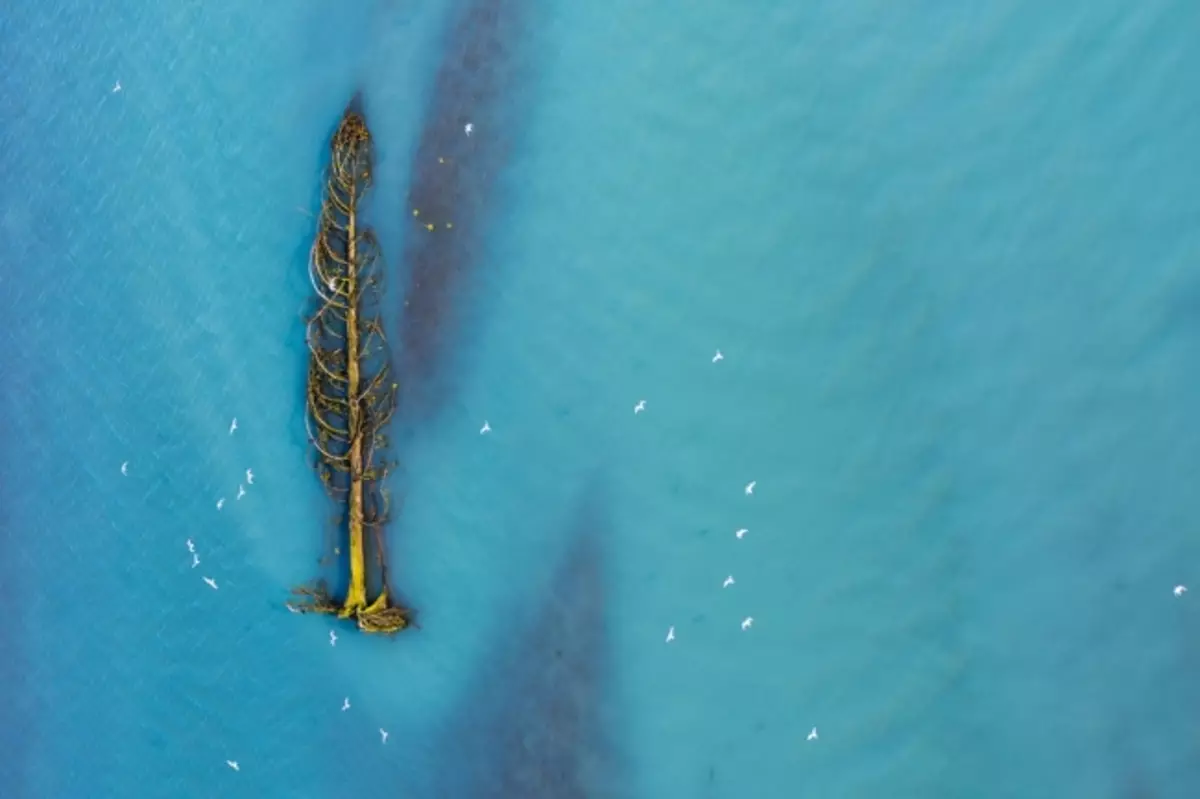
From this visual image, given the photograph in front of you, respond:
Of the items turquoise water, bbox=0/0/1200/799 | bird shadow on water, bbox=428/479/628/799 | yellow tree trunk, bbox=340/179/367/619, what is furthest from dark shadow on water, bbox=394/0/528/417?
bird shadow on water, bbox=428/479/628/799

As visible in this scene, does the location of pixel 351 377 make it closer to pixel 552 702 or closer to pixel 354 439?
pixel 354 439

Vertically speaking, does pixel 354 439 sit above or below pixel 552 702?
above

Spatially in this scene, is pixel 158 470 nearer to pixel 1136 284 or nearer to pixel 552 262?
pixel 552 262

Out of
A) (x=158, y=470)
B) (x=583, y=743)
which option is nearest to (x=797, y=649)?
(x=583, y=743)

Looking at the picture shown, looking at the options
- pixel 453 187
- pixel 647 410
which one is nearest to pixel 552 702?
pixel 647 410

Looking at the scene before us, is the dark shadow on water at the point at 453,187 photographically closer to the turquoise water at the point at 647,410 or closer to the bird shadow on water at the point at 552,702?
the turquoise water at the point at 647,410

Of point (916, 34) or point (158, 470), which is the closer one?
point (916, 34)
